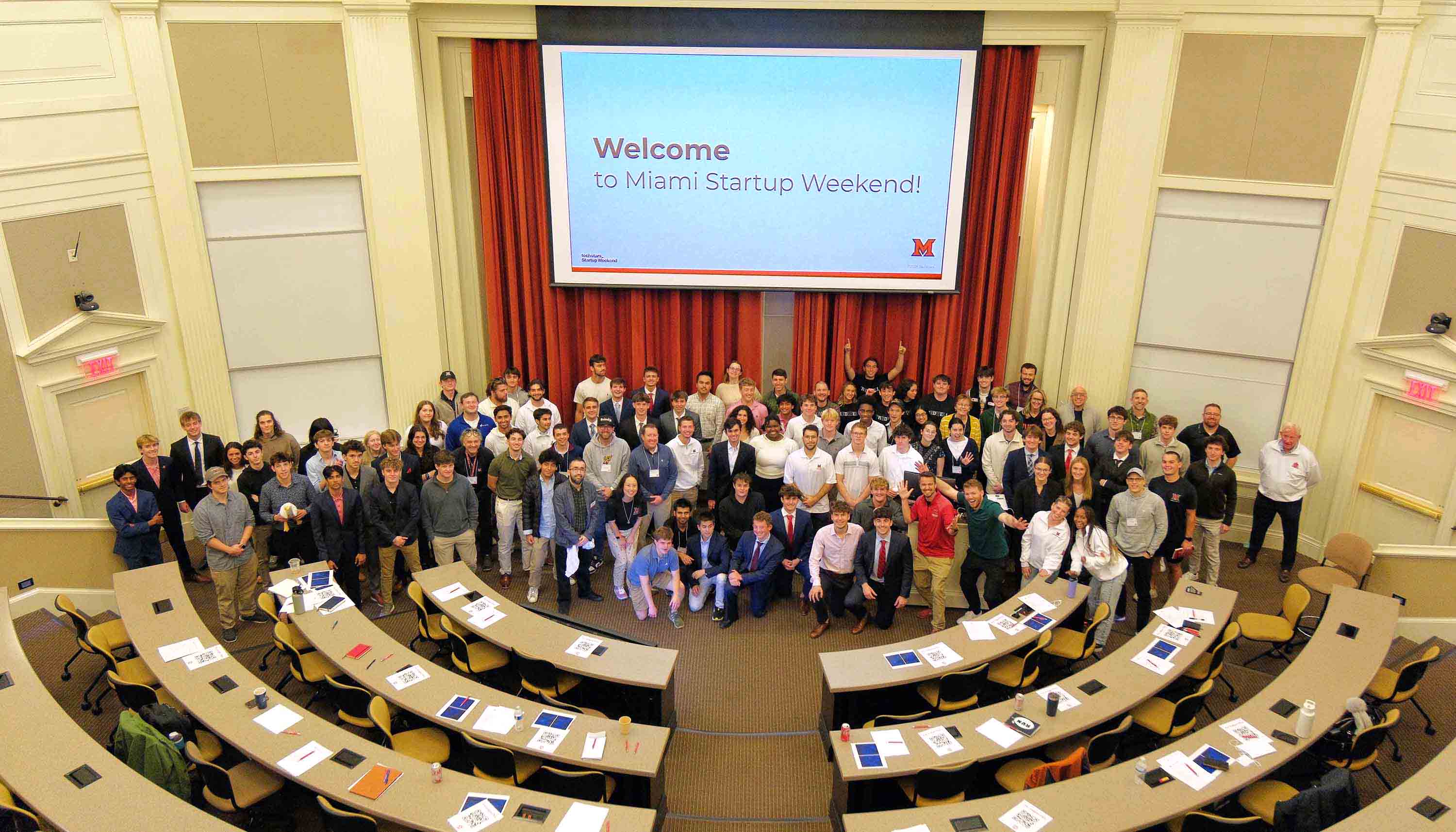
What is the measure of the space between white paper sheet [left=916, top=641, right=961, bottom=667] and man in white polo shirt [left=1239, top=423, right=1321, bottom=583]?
4.01 m

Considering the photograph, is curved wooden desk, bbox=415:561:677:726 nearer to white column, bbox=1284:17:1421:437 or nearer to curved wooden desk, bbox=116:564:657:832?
curved wooden desk, bbox=116:564:657:832

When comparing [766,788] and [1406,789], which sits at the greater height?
[1406,789]

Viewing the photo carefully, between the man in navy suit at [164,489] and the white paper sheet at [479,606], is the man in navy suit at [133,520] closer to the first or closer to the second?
the man in navy suit at [164,489]

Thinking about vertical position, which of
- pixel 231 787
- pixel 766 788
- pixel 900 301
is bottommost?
pixel 766 788

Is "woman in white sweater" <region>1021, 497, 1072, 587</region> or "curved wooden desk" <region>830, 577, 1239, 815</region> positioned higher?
"woman in white sweater" <region>1021, 497, 1072, 587</region>

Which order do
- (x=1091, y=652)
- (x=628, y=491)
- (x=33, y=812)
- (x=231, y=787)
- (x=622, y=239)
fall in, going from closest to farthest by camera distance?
1. (x=33, y=812)
2. (x=231, y=787)
3. (x=1091, y=652)
4. (x=628, y=491)
5. (x=622, y=239)

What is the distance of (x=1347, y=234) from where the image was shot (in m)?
8.69

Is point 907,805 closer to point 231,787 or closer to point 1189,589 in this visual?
point 1189,589

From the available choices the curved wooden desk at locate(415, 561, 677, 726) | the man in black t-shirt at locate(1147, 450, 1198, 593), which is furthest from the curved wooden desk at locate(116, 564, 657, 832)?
the man in black t-shirt at locate(1147, 450, 1198, 593)

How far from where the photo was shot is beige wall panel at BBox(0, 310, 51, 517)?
26.1 feet

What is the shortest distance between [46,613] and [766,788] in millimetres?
6080

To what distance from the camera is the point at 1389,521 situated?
8641 millimetres

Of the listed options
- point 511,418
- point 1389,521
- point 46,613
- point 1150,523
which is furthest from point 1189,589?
point 46,613

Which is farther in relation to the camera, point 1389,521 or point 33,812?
point 1389,521
